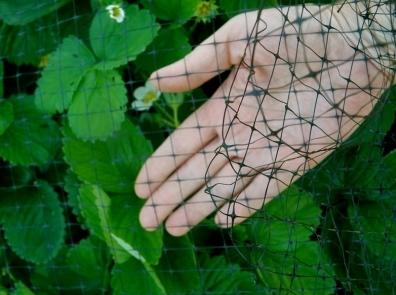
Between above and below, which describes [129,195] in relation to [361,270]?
above

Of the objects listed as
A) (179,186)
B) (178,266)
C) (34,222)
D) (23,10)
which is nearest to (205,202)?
(179,186)

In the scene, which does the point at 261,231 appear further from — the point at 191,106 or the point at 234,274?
the point at 191,106

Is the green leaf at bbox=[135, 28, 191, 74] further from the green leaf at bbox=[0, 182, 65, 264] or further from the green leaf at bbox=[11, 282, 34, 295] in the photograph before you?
the green leaf at bbox=[11, 282, 34, 295]

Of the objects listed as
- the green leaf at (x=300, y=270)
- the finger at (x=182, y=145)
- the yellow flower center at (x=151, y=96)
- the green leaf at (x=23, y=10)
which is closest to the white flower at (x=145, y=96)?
the yellow flower center at (x=151, y=96)

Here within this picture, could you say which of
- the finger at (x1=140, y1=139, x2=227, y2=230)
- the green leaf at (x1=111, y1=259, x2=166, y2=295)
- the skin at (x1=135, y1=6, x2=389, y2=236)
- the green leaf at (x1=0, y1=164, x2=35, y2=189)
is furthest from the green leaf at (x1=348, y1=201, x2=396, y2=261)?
the green leaf at (x1=0, y1=164, x2=35, y2=189)

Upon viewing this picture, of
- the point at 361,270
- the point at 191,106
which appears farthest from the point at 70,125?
the point at 361,270

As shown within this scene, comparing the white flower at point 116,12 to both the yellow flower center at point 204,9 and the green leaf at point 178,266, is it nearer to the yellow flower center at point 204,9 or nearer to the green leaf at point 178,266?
the yellow flower center at point 204,9
